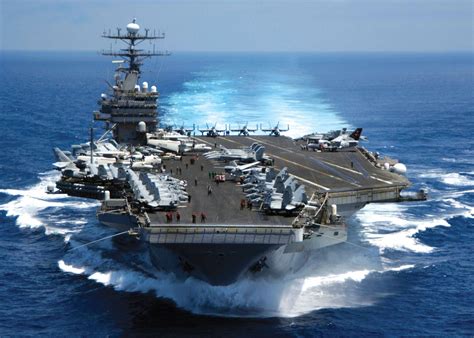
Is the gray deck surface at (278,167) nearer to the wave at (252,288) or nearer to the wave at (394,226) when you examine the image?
the wave at (252,288)

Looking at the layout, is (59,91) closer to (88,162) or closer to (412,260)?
(88,162)

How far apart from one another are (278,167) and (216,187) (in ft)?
17.3

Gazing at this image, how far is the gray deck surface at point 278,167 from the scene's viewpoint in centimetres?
2812

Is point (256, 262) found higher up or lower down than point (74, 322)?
higher up

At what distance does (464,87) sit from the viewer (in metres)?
121

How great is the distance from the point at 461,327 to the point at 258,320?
22.1ft

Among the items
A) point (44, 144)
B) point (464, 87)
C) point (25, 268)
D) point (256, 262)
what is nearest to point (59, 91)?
point (44, 144)

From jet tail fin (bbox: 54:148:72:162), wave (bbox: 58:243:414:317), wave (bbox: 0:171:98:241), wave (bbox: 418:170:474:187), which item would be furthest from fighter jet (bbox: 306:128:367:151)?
jet tail fin (bbox: 54:148:72:162)

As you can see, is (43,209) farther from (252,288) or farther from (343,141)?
(252,288)

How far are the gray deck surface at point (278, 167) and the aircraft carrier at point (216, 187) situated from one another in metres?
0.04

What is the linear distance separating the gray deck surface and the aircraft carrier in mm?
44

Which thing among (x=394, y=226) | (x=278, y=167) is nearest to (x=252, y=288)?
(x=278, y=167)

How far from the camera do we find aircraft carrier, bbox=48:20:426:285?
25859mm

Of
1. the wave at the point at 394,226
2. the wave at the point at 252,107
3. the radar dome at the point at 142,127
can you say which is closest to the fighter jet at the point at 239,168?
the wave at the point at 394,226
